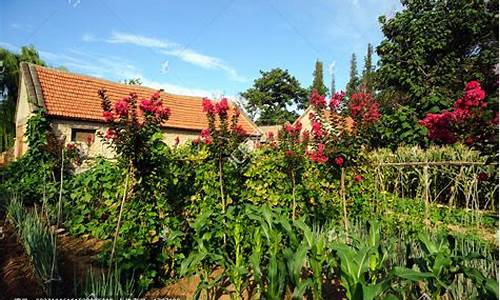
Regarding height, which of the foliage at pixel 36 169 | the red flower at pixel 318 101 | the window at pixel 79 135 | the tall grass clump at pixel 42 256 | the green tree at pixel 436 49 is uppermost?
the green tree at pixel 436 49

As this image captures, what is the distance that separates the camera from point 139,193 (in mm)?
4051

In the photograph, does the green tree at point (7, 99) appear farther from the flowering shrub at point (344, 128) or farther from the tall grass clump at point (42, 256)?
the flowering shrub at point (344, 128)

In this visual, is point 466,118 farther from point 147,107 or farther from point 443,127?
point 147,107

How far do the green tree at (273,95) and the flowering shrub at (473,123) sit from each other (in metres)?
35.8

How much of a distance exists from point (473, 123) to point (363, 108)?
1304 millimetres

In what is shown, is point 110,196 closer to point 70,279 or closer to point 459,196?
point 70,279

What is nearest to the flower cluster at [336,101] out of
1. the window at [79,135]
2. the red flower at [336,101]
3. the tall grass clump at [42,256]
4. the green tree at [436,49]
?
the red flower at [336,101]

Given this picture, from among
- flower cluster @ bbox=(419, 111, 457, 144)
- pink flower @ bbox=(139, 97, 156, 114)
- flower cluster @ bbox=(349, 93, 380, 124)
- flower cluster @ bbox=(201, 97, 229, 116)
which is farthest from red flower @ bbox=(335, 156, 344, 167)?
pink flower @ bbox=(139, 97, 156, 114)

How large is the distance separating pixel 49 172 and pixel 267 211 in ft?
20.8

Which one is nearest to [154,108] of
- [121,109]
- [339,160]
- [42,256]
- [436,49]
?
[121,109]

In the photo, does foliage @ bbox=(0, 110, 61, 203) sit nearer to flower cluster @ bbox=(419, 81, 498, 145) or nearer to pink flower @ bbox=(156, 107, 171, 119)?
pink flower @ bbox=(156, 107, 171, 119)

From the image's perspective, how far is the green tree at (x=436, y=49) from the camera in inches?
515

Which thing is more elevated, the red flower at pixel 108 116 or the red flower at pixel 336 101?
the red flower at pixel 336 101

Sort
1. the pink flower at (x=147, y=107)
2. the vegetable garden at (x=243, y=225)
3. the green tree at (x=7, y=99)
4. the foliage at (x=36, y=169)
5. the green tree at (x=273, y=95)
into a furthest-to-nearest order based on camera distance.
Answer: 1. the green tree at (x=273, y=95)
2. the green tree at (x=7, y=99)
3. the foliage at (x=36, y=169)
4. the pink flower at (x=147, y=107)
5. the vegetable garden at (x=243, y=225)
